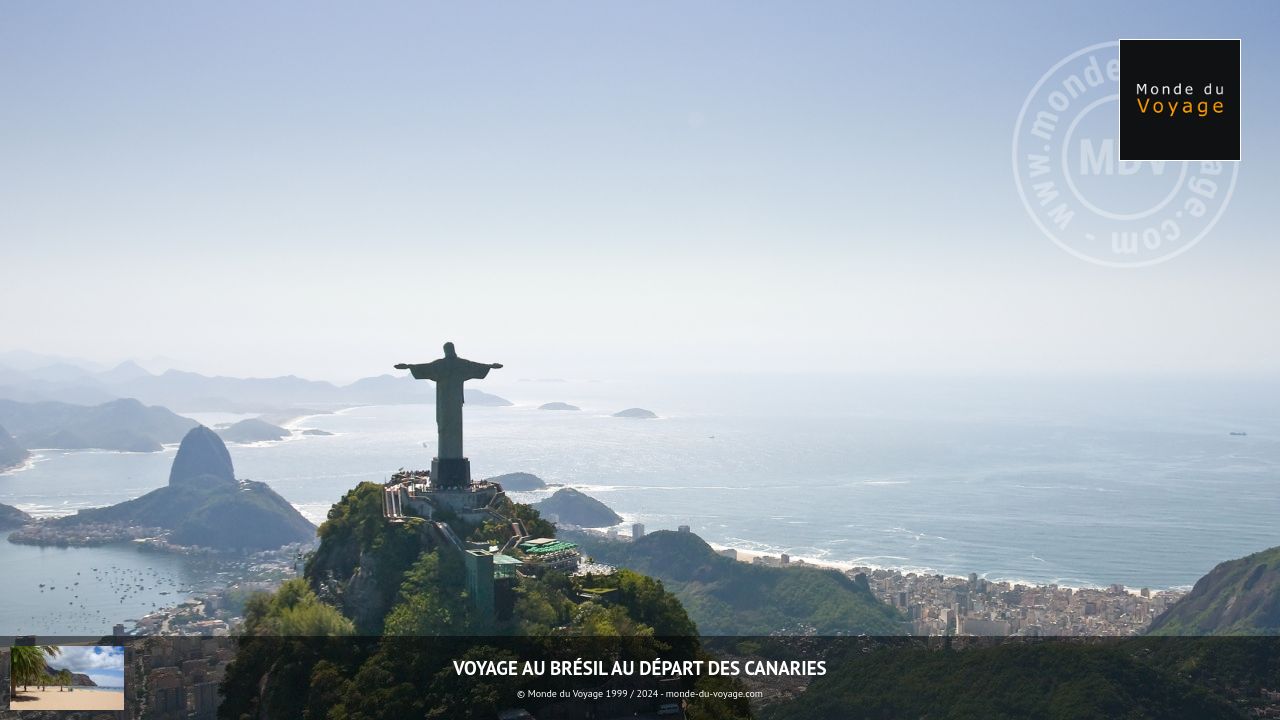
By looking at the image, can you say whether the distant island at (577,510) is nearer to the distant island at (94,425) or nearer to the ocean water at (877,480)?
the ocean water at (877,480)

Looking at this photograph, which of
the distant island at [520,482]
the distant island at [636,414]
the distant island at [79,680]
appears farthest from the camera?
the distant island at [636,414]

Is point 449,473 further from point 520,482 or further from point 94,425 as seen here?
point 94,425

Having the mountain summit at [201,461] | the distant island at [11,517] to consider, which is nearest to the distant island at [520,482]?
the mountain summit at [201,461]

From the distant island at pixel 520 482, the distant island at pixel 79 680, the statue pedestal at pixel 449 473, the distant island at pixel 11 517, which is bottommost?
the distant island at pixel 11 517

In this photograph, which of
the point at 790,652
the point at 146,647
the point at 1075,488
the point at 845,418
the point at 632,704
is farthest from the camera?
the point at 845,418

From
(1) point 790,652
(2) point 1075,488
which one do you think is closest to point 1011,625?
(1) point 790,652

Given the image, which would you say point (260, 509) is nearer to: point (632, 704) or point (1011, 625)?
point (1011, 625)

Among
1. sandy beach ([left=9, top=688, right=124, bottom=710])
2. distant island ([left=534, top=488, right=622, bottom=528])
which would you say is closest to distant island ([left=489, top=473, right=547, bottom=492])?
distant island ([left=534, top=488, right=622, bottom=528])
